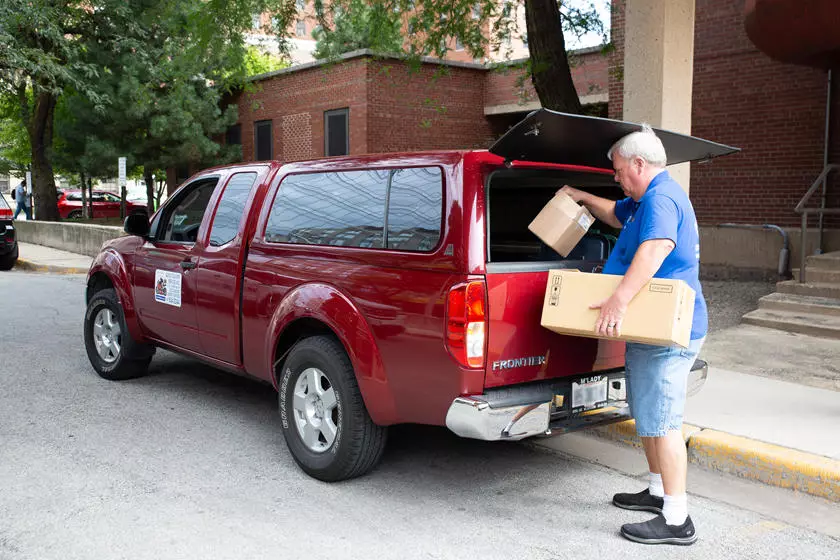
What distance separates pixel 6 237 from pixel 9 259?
19.4 inches

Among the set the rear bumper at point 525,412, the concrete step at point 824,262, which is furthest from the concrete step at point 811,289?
the rear bumper at point 525,412

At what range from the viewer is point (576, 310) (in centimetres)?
377

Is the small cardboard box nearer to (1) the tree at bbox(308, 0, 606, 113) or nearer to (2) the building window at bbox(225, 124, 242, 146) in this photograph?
(1) the tree at bbox(308, 0, 606, 113)

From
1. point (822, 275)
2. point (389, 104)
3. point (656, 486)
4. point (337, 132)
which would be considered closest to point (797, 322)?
point (822, 275)

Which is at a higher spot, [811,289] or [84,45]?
[84,45]

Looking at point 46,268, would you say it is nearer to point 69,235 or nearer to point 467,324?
point 69,235

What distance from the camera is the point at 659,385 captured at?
3.70 m

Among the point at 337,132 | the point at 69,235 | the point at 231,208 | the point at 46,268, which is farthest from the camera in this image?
the point at 337,132

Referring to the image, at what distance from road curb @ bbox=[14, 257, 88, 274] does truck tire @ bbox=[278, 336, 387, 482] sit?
1270 cm

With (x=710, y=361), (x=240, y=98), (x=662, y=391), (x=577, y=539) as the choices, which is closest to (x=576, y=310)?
(x=662, y=391)

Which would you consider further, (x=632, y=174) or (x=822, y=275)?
(x=822, y=275)

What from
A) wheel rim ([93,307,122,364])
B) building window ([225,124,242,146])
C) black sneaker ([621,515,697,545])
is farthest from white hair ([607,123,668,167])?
building window ([225,124,242,146])

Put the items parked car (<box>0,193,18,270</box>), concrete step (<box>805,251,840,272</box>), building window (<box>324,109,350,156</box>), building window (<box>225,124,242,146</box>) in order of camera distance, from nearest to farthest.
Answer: concrete step (<box>805,251,840,272</box>) → parked car (<box>0,193,18,270</box>) → building window (<box>324,109,350,156</box>) → building window (<box>225,124,242,146</box>)

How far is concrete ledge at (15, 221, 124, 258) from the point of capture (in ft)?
59.8
